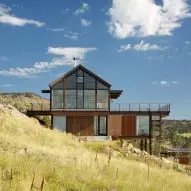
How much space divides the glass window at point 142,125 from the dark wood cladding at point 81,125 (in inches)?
250

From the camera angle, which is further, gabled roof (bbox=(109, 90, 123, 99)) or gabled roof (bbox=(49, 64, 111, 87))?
gabled roof (bbox=(109, 90, 123, 99))

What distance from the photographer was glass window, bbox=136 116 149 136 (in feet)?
180

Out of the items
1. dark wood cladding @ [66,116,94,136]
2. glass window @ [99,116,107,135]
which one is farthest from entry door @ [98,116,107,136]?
dark wood cladding @ [66,116,94,136]

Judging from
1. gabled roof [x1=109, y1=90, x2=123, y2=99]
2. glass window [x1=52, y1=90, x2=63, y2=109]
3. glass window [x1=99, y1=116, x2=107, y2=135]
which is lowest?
glass window [x1=99, y1=116, x2=107, y2=135]

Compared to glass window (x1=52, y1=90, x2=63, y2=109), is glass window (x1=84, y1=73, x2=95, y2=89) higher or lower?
glass window (x1=84, y1=73, x2=95, y2=89)

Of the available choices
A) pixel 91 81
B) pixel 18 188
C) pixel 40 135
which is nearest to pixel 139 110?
pixel 91 81

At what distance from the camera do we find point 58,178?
1263cm

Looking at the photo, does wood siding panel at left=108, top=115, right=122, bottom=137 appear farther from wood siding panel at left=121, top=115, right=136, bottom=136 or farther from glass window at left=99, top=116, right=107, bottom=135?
glass window at left=99, top=116, right=107, bottom=135

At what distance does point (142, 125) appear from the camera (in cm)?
5500

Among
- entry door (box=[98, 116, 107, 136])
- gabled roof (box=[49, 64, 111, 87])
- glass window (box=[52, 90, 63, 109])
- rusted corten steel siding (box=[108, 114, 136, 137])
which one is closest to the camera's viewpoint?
gabled roof (box=[49, 64, 111, 87])

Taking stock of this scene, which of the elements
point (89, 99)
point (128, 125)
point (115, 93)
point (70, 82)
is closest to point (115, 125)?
point (128, 125)

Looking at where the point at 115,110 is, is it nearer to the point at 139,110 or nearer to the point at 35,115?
the point at 139,110

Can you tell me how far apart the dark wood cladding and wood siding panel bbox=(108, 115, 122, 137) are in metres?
2.82

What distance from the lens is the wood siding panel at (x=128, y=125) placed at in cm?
5459
